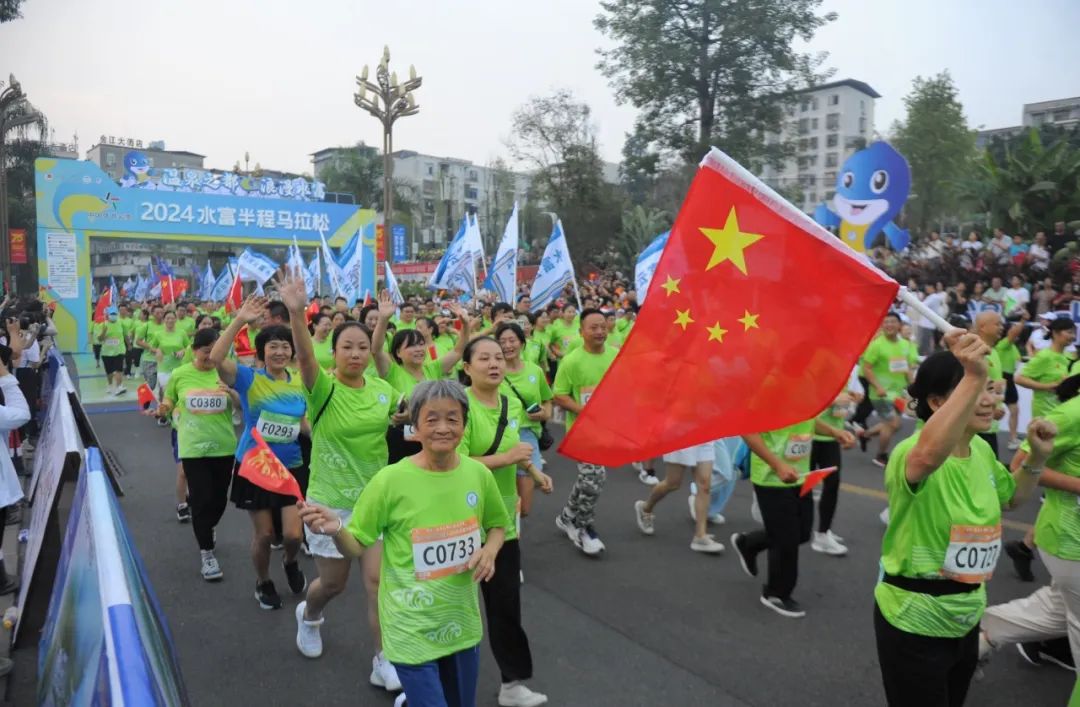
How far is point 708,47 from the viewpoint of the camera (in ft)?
96.6

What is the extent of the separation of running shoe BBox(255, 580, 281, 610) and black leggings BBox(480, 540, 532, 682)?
1.93 m

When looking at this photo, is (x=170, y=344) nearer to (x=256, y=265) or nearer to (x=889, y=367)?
(x=256, y=265)

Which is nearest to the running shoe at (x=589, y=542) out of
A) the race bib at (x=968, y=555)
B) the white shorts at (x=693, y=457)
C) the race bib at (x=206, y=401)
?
the white shorts at (x=693, y=457)

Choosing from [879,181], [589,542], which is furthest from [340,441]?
[879,181]

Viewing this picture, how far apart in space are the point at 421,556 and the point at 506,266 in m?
9.92

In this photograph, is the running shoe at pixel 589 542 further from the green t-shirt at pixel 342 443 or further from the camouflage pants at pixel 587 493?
the green t-shirt at pixel 342 443

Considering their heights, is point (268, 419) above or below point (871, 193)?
below

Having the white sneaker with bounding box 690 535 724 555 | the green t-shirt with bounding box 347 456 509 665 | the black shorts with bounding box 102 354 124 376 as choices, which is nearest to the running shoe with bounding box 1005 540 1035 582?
the white sneaker with bounding box 690 535 724 555

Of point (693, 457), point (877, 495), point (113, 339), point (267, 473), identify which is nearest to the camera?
point (267, 473)

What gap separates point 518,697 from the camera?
13.0 ft

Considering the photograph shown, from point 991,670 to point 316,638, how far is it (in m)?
3.62

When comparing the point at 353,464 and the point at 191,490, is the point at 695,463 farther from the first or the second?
the point at 191,490

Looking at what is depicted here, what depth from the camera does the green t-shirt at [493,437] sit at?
4.08m

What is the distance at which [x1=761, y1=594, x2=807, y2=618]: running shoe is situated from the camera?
197 inches
